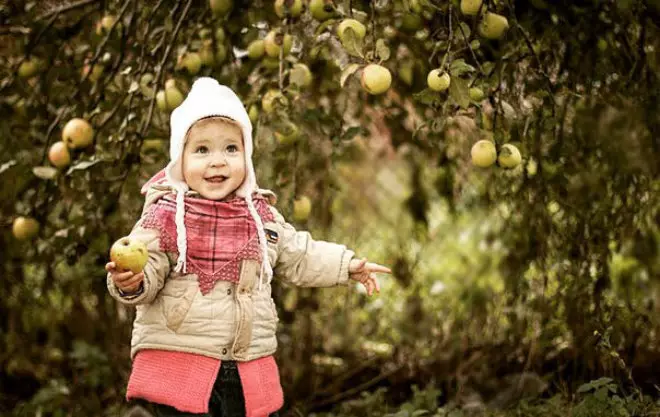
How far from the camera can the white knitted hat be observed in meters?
1.97

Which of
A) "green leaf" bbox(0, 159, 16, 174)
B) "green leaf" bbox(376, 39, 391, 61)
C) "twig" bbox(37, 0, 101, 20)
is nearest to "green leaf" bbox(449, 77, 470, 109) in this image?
"green leaf" bbox(376, 39, 391, 61)

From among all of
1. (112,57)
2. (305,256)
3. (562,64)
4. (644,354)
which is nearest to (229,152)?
(305,256)

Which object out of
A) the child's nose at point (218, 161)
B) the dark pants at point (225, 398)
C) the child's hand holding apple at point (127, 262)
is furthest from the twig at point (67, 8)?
the dark pants at point (225, 398)

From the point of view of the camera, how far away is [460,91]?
6.67 ft

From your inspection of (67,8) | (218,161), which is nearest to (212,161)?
(218,161)

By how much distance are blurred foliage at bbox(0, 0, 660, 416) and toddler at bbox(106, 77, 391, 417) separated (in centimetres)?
29

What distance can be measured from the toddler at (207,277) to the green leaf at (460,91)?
A: 0.40 m

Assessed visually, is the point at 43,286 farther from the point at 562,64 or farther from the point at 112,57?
the point at 562,64

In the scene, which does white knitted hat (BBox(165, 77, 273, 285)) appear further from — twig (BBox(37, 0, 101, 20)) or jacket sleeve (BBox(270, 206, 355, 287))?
twig (BBox(37, 0, 101, 20))

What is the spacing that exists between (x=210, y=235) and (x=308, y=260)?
0.25 meters

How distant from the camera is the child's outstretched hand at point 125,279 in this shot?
1811 mm

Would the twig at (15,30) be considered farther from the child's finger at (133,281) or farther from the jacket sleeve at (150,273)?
the child's finger at (133,281)

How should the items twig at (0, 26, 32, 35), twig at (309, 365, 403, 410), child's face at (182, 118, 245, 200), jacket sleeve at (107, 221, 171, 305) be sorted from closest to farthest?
jacket sleeve at (107, 221, 171, 305)
child's face at (182, 118, 245, 200)
twig at (0, 26, 32, 35)
twig at (309, 365, 403, 410)

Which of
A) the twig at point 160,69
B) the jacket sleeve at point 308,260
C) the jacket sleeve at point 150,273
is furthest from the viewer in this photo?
the twig at point 160,69
